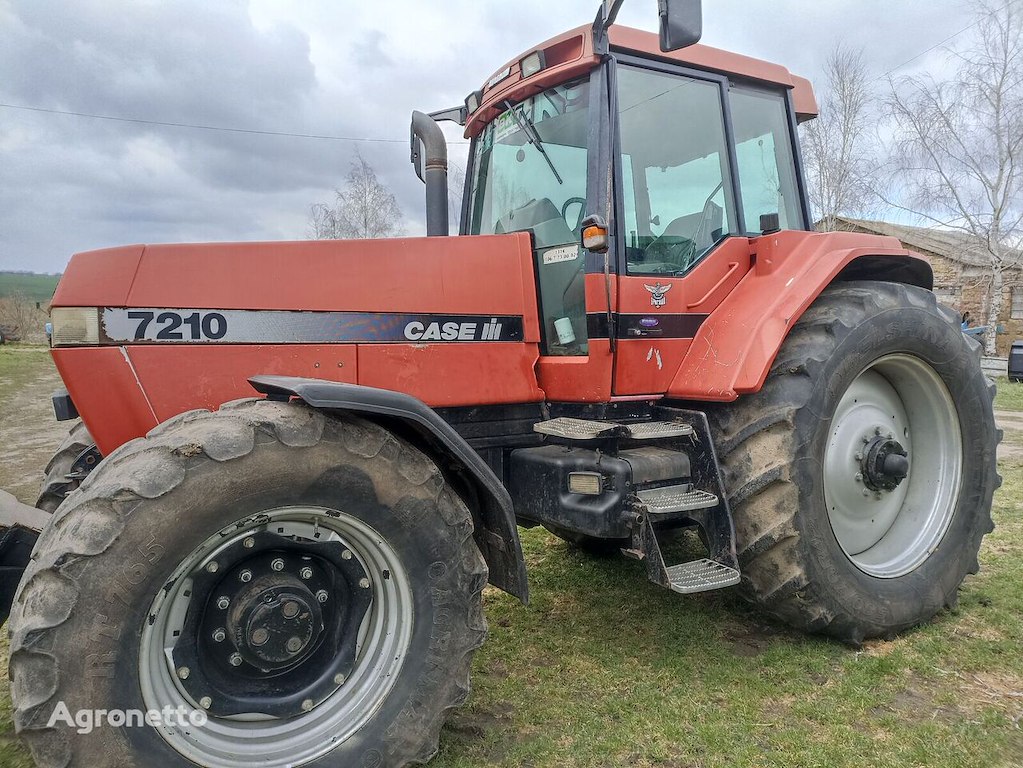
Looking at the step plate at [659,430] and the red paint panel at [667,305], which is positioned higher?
the red paint panel at [667,305]

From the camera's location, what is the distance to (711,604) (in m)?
3.68

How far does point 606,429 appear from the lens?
293cm

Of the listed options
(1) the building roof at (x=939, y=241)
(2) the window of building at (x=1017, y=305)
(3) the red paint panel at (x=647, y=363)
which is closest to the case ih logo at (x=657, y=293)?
(3) the red paint panel at (x=647, y=363)

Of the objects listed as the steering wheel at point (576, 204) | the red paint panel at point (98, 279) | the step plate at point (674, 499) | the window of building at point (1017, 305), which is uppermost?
the window of building at point (1017, 305)

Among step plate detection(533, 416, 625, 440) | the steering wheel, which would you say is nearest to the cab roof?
the steering wheel

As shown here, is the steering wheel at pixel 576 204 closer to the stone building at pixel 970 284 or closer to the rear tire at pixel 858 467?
the rear tire at pixel 858 467

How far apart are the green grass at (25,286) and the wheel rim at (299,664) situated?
87.4ft

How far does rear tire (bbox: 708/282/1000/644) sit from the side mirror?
1.37 metres

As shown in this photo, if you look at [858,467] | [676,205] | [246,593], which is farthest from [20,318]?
[858,467]

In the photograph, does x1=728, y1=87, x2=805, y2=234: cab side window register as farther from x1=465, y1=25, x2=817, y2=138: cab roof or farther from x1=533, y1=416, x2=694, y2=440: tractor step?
x1=533, y1=416, x2=694, y2=440: tractor step

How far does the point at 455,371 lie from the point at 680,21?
151cm

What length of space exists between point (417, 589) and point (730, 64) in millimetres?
2886

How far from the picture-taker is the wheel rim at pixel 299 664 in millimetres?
2012

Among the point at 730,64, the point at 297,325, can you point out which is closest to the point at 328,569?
the point at 297,325
